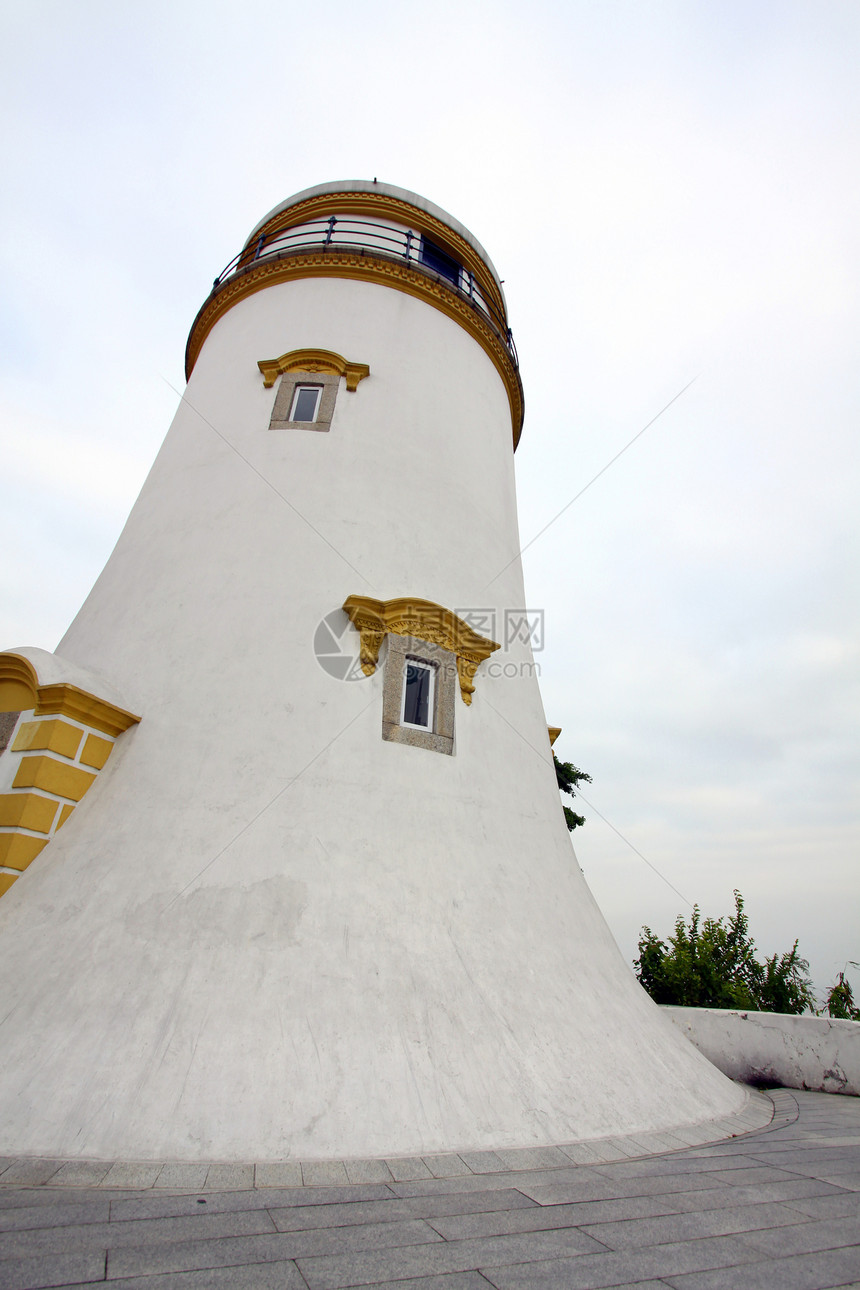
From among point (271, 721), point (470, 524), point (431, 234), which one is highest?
point (431, 234)

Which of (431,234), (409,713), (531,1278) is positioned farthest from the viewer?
(431,234)

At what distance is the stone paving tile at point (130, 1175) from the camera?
12.9 feet

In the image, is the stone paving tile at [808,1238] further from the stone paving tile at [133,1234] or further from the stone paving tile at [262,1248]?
the stone paving tile at [133,1234]

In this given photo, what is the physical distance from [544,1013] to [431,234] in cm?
1215

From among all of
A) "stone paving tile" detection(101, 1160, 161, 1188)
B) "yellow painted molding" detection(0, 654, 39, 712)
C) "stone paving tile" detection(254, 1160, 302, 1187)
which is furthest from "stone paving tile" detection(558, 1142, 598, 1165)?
"yellow painted molding" detection(0, 654, 39, 712)

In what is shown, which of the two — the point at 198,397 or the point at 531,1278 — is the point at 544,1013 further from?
the point at 198,397

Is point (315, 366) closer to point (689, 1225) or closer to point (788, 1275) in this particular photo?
point (689, 1225)

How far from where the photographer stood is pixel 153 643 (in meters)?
7.21

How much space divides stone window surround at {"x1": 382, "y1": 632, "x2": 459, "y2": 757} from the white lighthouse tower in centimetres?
3

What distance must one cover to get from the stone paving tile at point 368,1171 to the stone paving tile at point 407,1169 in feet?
0.14

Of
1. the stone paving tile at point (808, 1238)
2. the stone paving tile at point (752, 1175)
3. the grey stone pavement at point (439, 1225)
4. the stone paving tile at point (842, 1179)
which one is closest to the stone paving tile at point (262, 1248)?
the grey stone pavement at point (439, 1225)

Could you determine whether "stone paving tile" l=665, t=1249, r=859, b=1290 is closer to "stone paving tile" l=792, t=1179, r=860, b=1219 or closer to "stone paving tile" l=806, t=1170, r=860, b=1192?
"stone paving tile" l=792, t=1179, r=860, b=1219

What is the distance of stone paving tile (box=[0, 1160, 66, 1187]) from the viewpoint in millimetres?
3871

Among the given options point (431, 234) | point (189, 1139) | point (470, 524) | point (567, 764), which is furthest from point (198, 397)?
point (567, 764)
